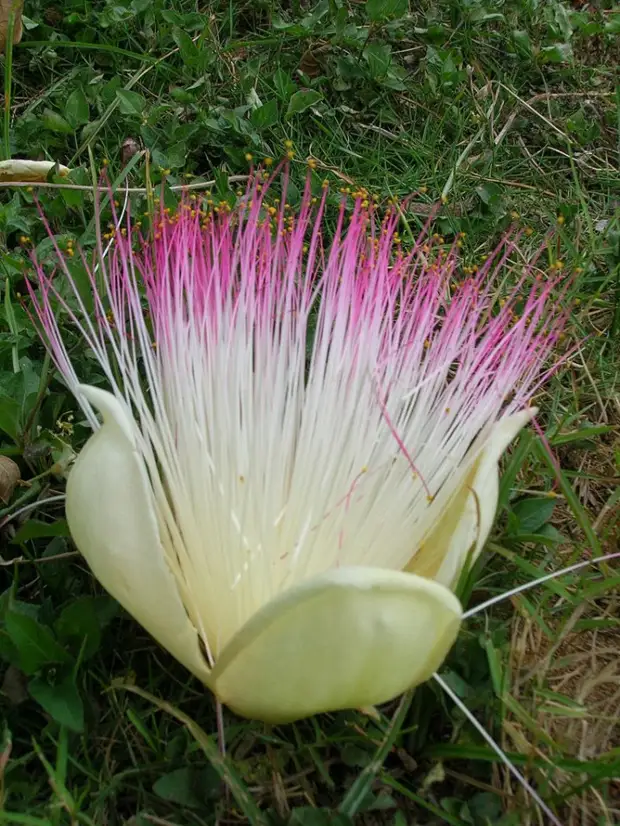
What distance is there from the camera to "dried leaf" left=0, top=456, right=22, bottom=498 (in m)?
1.12

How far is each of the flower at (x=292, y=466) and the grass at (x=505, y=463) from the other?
123 mm

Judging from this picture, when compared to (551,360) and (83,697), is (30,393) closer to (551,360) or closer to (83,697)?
(83,697)

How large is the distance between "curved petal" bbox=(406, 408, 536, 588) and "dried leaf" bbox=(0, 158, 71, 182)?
95 centimetres

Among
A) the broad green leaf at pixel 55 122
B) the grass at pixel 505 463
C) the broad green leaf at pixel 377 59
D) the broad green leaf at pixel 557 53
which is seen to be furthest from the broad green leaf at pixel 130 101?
the broad green leaf at pixel 557 53

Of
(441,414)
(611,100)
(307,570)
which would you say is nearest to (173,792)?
(307,570)

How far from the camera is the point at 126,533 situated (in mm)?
838

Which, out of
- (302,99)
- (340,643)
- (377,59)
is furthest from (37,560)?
(377,59)

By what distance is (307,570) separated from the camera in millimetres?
947

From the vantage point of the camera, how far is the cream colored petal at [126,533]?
83 cm

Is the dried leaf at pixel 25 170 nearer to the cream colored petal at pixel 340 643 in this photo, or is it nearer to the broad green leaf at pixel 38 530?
the broad green leaf at pixel 38 530

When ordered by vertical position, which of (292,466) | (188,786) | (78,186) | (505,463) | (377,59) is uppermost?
(377,59)

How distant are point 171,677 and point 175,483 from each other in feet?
0.77

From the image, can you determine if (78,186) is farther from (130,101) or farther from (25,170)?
(130,101)

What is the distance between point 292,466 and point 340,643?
0.30 meters
